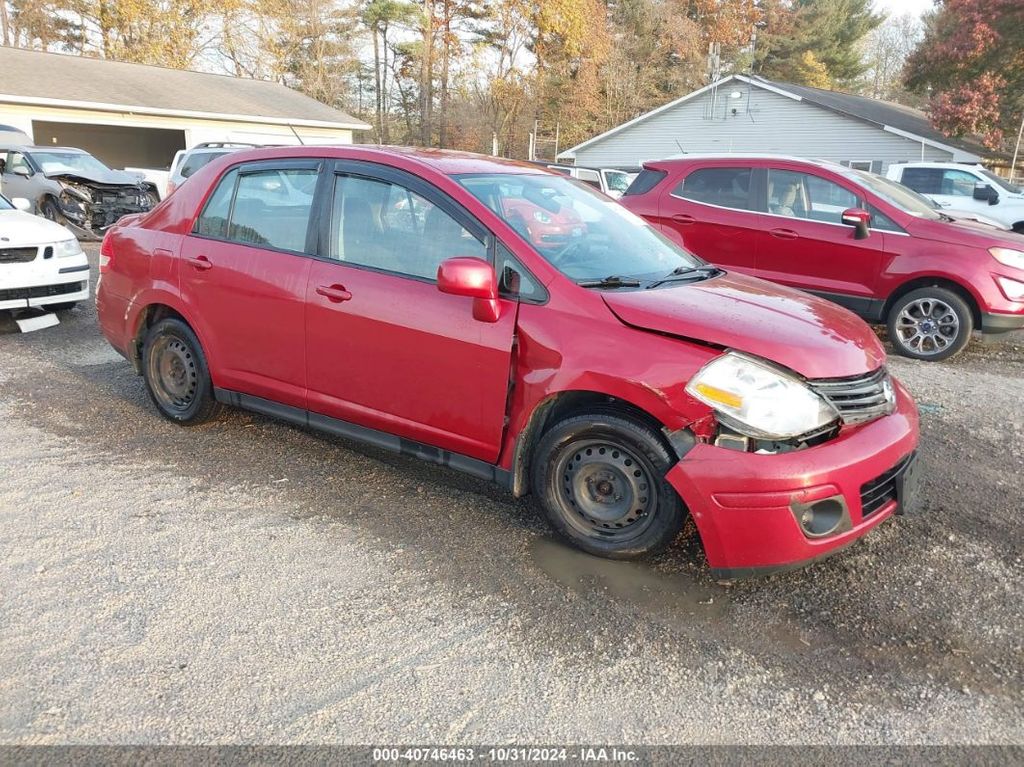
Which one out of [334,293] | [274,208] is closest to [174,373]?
[274,208]

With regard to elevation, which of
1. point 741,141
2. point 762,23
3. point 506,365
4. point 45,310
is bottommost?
point 45,310

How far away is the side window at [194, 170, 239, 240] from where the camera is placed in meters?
4.66

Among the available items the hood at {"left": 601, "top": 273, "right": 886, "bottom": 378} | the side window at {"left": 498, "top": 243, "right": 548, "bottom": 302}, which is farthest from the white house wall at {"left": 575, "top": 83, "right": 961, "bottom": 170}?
the side window at {"left": 498, "top": 243, "right": 548, "bottom": 302}

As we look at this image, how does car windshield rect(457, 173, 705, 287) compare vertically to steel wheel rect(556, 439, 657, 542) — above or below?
above

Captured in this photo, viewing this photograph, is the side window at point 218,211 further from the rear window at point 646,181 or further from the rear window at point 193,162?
the rear window at point 193,162

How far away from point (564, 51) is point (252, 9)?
1591 centimetres

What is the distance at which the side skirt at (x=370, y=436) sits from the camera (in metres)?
3.70

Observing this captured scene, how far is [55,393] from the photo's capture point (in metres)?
5.85

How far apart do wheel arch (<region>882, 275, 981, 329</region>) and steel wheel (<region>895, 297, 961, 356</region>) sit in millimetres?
122

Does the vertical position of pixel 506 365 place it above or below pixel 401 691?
above

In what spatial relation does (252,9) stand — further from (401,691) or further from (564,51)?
(401,691)

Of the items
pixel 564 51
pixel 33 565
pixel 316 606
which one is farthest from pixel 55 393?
pixel 564 51

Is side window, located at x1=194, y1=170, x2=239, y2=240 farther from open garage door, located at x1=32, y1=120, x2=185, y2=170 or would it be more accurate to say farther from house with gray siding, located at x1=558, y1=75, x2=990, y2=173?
open garage door, located at x1=32, y1=120, x2=185, y2=170

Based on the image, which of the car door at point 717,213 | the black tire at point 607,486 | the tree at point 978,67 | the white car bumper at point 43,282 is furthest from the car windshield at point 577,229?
the tree at point 978,67
